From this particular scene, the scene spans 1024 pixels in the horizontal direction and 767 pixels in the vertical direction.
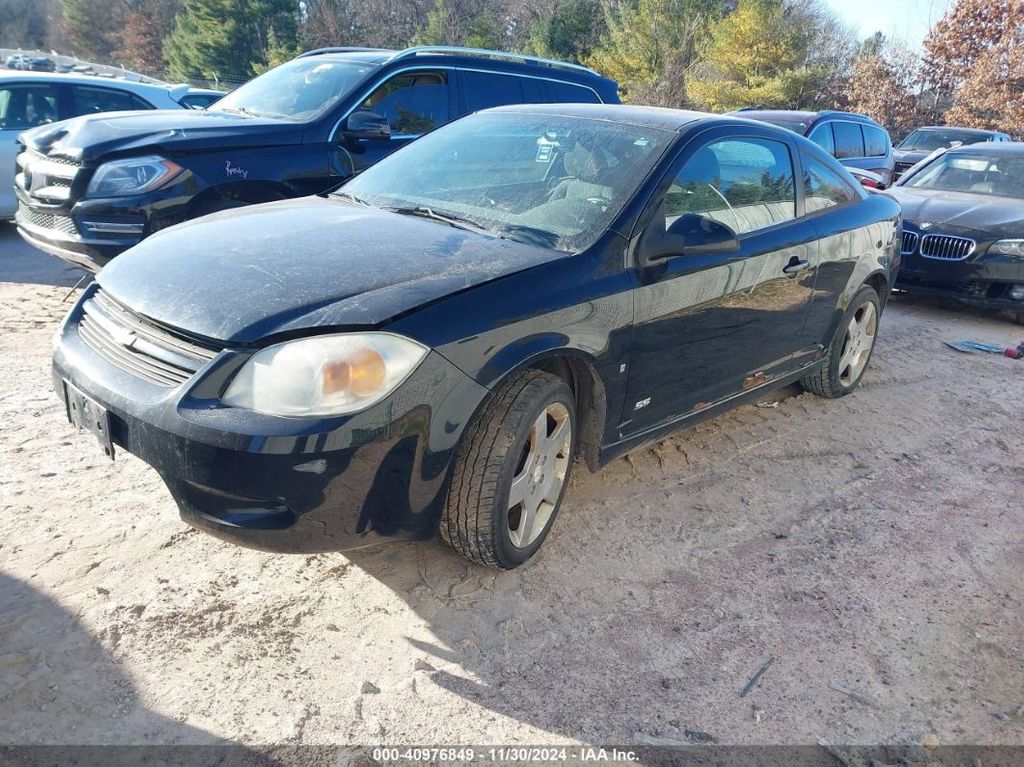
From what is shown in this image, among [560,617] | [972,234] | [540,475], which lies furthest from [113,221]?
[972,234]

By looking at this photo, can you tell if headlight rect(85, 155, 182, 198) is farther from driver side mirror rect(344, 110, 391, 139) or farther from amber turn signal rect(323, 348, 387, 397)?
amber turn signal rect(323, 348, 387, 397)

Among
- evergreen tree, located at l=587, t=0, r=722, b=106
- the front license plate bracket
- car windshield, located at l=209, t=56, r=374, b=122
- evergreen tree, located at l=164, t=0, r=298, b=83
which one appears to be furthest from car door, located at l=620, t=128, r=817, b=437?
evergreen tree, located at l=164, t=0, r=298, b=83

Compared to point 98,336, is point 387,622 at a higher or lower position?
lower

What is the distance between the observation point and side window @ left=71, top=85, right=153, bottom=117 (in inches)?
314

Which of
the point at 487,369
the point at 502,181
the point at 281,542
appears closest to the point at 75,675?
the point at 281,542

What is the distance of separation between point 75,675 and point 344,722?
82 cm

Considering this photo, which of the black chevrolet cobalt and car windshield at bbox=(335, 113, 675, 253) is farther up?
car windshield at bbox=(335, 113, 675, 253)

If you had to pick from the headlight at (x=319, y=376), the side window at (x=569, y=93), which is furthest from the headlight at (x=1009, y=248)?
the headlight at (x=319, y=376)

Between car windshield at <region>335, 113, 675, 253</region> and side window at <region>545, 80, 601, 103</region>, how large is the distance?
3574mm

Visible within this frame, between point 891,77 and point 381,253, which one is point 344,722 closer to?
point 381,253

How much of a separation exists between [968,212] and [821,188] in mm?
3904

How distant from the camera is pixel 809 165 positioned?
4.45m

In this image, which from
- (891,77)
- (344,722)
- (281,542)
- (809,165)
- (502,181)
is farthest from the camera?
(891,77)

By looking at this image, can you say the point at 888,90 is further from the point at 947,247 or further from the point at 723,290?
Answer: the point at 723,290
